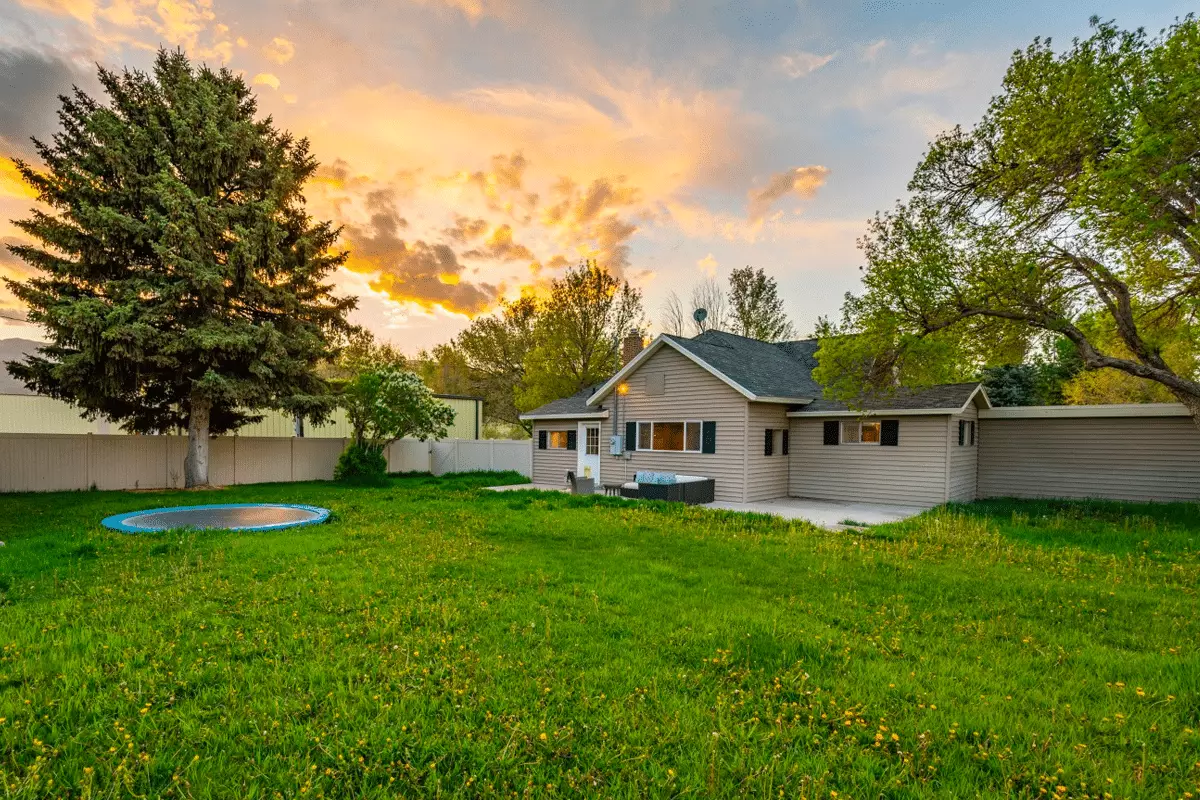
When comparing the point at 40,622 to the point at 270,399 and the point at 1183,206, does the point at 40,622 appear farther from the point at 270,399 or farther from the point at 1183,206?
the point at 1183,206

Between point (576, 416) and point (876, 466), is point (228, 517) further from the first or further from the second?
point (876, 466)

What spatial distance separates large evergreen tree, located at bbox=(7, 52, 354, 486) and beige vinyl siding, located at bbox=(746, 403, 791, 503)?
12827 millimetres

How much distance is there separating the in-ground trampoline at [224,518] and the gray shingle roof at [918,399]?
13015mm

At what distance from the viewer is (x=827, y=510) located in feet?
42.2

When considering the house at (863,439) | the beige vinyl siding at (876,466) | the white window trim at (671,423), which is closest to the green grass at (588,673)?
the beige vinyl siding at (876,466)

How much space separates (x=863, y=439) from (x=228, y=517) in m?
15.2

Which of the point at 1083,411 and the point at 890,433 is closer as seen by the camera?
the point at 1083,411

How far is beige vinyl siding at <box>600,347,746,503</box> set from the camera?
1459 centimetres

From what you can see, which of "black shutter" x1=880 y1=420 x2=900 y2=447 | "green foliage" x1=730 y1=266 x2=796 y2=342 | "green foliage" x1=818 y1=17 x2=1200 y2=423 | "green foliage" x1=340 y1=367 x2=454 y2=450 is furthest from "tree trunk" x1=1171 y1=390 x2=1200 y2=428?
"green foliage" x1=340 y1=367 x2=454 y2=450

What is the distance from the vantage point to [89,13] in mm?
9977

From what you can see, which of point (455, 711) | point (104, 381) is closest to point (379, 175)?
point (104, 381)

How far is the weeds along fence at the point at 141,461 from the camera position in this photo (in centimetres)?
1440

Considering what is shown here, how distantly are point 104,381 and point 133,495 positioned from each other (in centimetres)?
312

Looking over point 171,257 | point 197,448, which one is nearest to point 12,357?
point 197,448
